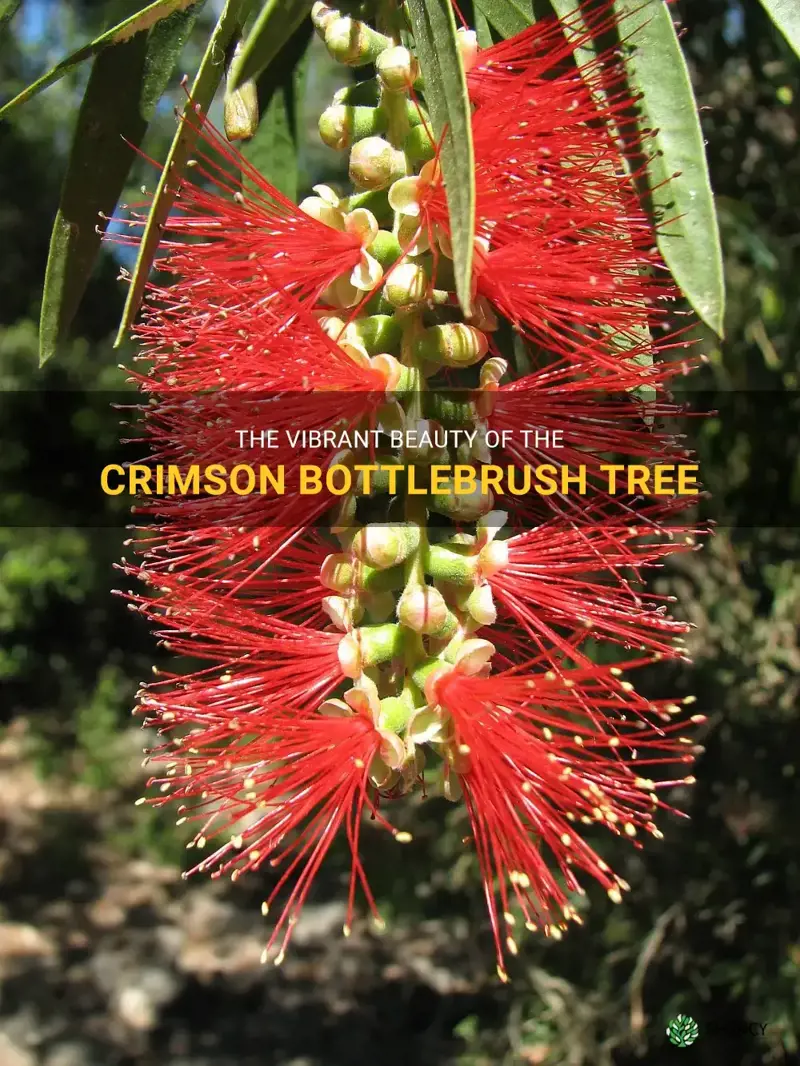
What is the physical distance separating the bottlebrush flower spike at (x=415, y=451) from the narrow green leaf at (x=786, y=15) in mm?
122

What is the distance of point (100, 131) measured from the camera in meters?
0.91

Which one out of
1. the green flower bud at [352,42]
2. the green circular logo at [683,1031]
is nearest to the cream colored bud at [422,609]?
the green flower bud at [352,42]

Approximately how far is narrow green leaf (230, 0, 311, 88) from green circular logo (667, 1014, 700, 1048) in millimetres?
1654

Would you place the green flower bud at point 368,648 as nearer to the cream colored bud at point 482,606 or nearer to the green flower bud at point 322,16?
the cream colored bud at point 482,606

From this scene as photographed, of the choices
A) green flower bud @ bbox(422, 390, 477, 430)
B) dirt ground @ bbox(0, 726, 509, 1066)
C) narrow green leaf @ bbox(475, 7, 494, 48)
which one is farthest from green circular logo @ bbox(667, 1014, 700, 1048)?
narrow green leaf @ bbox(475, 7, 494, 48)

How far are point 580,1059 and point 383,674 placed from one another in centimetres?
157

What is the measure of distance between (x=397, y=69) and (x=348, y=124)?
75mm

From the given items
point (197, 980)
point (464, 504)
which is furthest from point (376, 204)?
point (197, 980)

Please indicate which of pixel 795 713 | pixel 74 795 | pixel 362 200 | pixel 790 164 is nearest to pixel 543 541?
pixel 362 200

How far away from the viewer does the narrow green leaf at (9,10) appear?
867 millimetres

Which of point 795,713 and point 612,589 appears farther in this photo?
point 795,713

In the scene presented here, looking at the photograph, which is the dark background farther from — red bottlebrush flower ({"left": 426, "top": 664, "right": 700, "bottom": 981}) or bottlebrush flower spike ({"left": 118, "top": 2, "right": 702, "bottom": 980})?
red bottlebrush flower ({"left": 426, "top": 664, "right": 700, "bottom": 981})

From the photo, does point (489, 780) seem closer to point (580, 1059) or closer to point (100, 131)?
point (100, 131)

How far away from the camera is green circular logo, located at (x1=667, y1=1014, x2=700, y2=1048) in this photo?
1680 millimetres
